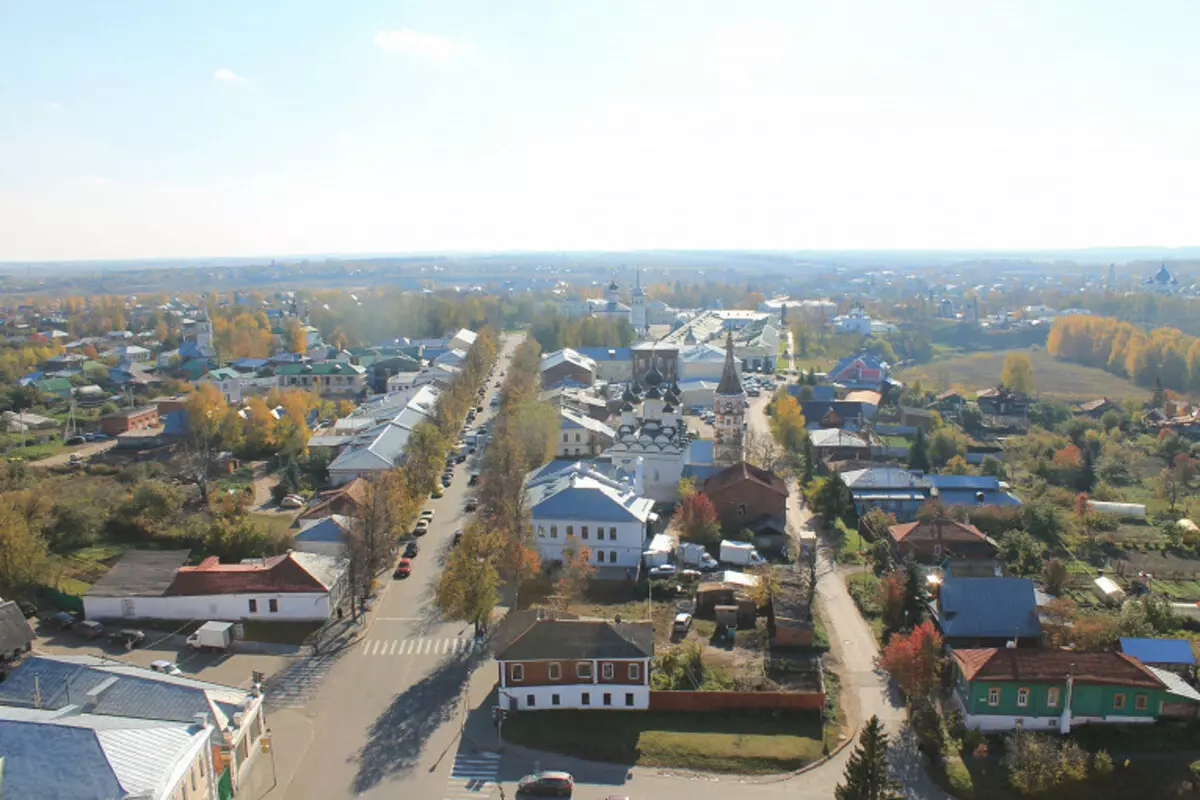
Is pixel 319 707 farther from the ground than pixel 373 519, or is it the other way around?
pixel 373 519

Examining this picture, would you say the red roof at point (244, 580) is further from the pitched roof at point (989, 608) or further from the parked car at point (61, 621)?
the pitched roof at point (989, 608)

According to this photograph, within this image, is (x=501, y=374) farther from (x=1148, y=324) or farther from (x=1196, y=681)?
(x=1148, y=324)

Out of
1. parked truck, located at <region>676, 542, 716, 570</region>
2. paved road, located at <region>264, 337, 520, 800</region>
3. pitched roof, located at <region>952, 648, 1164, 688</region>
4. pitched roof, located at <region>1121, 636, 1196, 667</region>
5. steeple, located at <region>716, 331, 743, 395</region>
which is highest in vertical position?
steeple, located at <region>716, 331, 743, 395</region>

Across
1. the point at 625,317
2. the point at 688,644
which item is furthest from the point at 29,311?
the point at 688,644

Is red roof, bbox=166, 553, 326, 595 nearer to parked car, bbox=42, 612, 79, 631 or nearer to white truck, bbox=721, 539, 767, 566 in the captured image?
parked car, bbox=42, 612, 79, 631

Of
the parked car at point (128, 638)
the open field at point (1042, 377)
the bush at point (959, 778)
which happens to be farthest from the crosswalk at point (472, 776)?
the open field at point (1042, 377)

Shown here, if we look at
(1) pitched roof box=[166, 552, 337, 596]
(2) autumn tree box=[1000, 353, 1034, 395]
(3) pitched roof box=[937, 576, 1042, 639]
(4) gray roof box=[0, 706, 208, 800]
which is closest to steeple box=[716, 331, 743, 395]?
(3) pitched roof box=[937, 576, 1042, 639]
